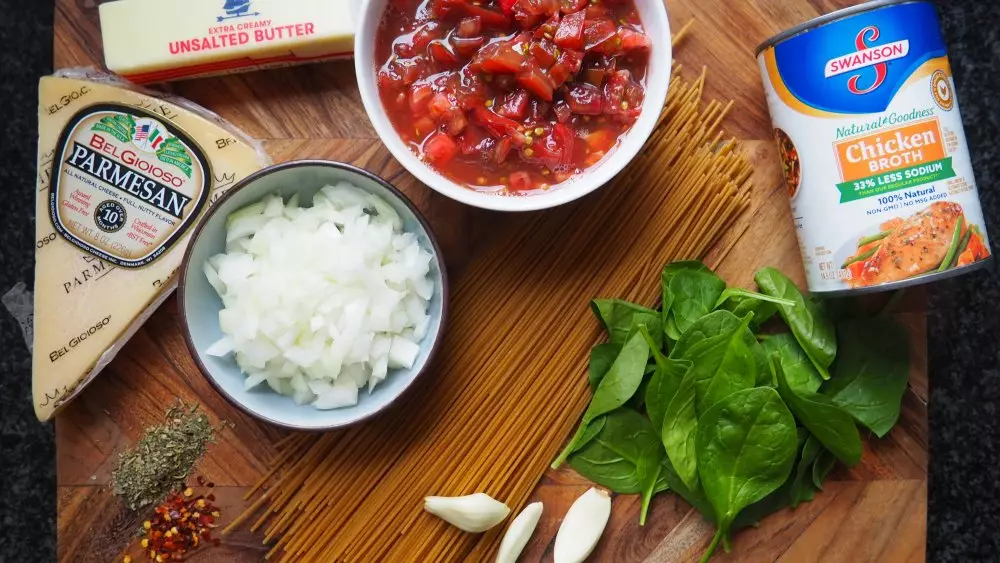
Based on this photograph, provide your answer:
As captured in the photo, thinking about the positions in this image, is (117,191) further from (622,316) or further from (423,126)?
(622,316)

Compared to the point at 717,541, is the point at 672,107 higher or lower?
higher

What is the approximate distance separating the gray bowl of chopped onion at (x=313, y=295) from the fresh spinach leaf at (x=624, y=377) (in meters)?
0.32

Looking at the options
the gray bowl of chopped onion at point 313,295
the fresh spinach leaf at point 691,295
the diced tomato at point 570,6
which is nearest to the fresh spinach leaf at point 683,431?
the fresh spinach leaf at point 691,295

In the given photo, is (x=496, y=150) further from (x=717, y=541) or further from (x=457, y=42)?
(x=717, y=541)

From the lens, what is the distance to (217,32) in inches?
56.9

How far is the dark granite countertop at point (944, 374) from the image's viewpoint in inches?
68.6

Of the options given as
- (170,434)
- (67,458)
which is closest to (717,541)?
(170,434)

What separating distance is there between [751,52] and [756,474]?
78 centimetres

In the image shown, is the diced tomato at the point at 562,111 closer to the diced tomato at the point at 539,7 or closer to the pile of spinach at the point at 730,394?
the diced tomato at the point at 539,7

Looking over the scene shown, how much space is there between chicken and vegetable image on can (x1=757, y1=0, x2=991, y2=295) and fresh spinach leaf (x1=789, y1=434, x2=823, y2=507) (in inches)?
12.3

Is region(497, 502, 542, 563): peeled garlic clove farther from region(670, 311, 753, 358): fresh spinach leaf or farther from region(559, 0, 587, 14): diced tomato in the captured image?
region(559, 0, 587, 14): diced tomato

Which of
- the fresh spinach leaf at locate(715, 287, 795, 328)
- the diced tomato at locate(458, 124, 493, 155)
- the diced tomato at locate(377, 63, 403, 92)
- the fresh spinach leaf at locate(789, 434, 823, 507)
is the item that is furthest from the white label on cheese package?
the fresh spinach leaf at locate(789, 434, 823, 507)

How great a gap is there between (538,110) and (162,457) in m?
0.93

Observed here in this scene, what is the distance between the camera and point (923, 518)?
4.89 feet
